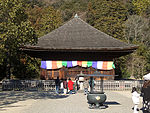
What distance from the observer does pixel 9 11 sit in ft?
62.5

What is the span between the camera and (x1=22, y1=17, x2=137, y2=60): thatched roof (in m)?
29.8

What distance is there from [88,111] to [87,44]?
17681 millimetres

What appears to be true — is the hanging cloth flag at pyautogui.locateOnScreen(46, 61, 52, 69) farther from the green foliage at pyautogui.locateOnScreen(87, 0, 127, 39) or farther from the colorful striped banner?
the green foliage at pyautogui.locateOnScreen(87, 0, 127, 39)

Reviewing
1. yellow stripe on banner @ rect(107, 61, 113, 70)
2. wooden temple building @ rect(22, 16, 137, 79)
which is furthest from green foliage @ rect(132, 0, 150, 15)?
yellow stripe on banner @ rect(107, 61, 113, 70)

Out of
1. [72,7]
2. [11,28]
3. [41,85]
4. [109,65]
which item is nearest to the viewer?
[11,28]

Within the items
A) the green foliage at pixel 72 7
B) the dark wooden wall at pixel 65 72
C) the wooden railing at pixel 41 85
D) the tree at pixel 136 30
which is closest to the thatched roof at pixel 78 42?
the dark wooden wall at pixel 65 72

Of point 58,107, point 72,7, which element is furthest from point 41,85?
point 72,7

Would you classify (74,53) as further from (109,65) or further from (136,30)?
(136,30)

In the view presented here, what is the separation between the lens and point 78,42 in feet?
104

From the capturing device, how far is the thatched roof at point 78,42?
97.7ft

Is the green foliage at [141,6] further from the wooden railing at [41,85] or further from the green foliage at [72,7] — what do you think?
the wooden railing at [41,85]

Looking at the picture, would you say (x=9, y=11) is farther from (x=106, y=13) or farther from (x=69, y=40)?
(x=106, y=13)

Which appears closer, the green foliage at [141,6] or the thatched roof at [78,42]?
the thatched roof at [78,42]

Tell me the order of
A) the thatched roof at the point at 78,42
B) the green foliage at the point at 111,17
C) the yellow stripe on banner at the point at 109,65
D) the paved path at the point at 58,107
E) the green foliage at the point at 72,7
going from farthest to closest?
the green foliage at the point at 72,7 < the green foliage at the point at 111,17 < the yellow stripe on banner at the point at 109,65 < the thatched roof at the point at 78,42 < the paved path at the point at 58,107
